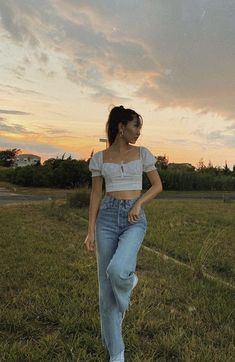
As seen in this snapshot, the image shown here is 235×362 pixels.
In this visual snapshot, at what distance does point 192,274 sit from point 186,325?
214 centimetres

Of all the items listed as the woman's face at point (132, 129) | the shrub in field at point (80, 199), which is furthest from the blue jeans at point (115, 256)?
the shrub in field at point (80, 199)

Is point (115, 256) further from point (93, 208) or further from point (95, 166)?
point (95, 166)

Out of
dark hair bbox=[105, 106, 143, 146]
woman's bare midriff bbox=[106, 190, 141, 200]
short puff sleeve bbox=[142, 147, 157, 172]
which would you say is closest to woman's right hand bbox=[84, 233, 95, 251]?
woman's bare midriff bbox=[106, 190, 141, 200]

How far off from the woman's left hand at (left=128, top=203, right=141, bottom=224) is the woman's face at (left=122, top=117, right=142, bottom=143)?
590 millimetres

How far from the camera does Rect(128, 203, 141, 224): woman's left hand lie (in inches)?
141

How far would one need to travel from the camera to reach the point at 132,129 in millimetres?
3826

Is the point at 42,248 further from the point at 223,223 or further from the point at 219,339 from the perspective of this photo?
the point at 223,223

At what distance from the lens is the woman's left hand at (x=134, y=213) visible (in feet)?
11.7

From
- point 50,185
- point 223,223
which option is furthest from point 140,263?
point 50,185

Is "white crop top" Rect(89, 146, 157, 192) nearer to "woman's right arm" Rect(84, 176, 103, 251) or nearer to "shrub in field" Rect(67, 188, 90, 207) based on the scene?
"woman's right arm" Rect(84, 176, 103, 251)

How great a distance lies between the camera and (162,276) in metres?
6.77

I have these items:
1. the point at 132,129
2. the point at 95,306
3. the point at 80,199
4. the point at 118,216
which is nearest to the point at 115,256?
the point at 118,216

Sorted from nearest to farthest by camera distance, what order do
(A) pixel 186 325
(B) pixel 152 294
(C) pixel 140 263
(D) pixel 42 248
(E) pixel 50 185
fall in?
(A) pixel 186 325, (B) pixel 152 294, (C) pixel 140 263, (D) pixel 42 248, (E) pixel 50 185

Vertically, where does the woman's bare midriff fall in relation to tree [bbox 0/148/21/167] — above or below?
below
